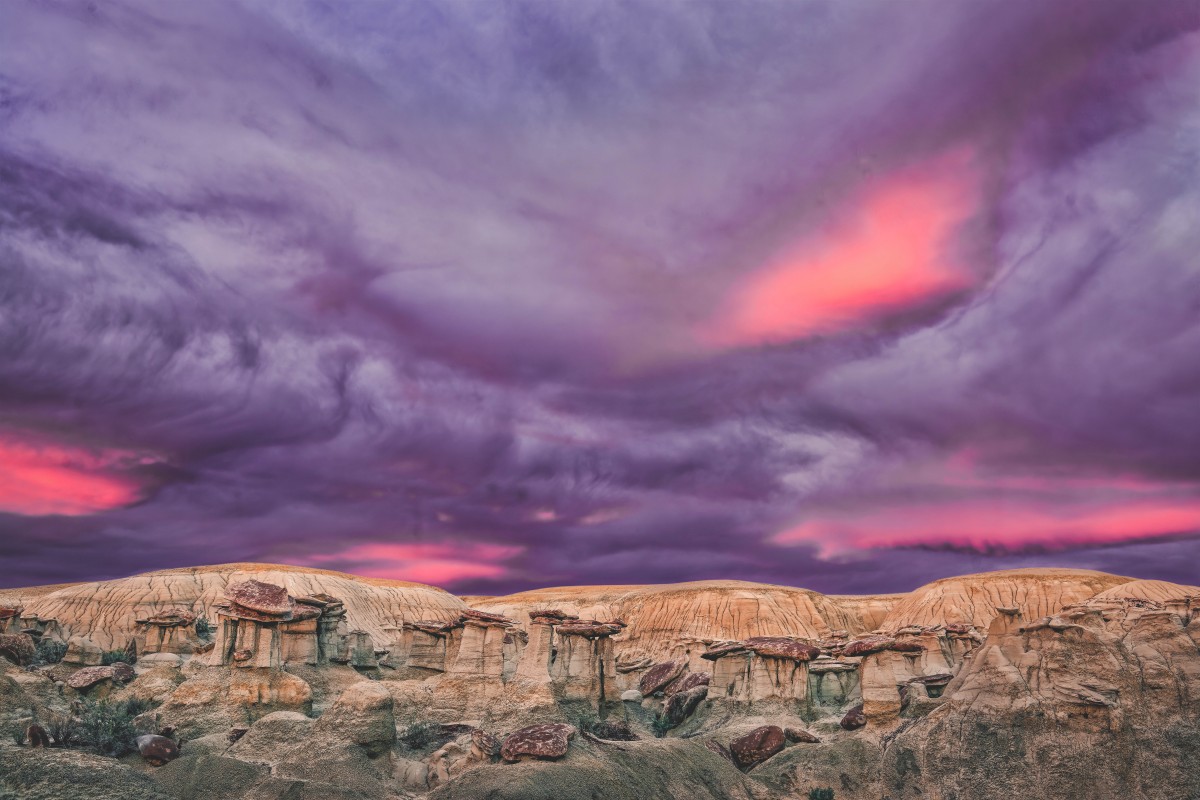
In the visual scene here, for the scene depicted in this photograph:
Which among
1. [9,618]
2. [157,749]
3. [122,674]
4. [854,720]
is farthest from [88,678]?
[854,720]

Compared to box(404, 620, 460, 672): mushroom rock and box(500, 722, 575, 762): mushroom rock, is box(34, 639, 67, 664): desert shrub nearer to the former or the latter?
box(404, 620, 460, 672): mushroom rock

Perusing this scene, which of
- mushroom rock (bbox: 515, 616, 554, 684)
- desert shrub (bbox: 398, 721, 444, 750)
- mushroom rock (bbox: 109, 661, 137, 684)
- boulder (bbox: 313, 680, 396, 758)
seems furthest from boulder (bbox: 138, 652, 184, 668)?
boulder (bbox: 313, 680, 396, 758)

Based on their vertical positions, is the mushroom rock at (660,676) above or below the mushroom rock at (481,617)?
below

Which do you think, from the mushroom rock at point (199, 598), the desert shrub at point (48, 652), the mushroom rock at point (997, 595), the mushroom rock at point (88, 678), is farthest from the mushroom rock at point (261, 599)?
the mushroom rock at point (997, 595)

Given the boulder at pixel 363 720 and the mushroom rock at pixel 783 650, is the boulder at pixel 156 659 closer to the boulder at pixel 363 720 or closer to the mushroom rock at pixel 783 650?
the boulder at pixel 363 720

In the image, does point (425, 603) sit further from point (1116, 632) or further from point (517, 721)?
point (1116, 632)

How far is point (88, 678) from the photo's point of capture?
2756 cm

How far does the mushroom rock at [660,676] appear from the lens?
120ft

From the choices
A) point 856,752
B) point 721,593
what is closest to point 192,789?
point 856,752

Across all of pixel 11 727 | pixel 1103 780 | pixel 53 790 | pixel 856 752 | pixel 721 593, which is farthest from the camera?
pixel 721 593

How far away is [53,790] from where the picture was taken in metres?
14.6

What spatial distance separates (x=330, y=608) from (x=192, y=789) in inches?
715

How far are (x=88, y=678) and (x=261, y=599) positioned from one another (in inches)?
218

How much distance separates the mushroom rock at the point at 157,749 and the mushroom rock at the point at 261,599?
7809 mm
